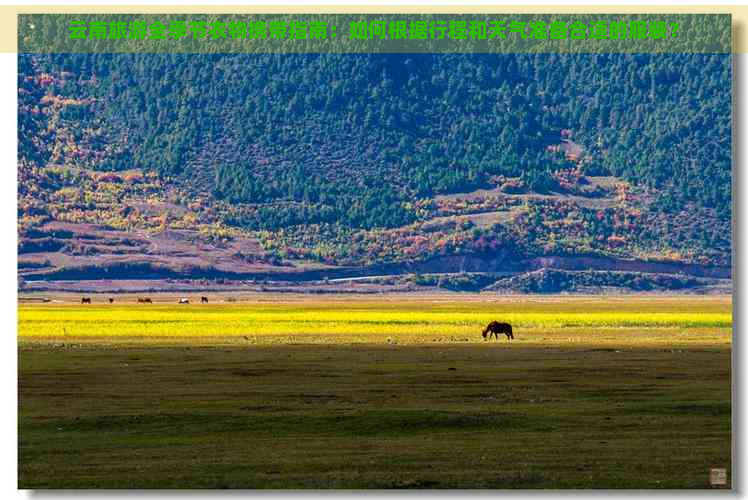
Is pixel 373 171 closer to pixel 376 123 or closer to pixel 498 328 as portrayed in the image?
pixel 376 123

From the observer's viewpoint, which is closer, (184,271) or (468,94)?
(184,271)

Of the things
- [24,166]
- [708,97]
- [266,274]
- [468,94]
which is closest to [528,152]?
[468,94]

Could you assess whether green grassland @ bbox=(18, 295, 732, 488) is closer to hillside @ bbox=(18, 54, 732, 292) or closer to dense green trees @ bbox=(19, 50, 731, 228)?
hillside @ bbox=(18, 54, 732, 292)

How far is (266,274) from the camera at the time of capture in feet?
460

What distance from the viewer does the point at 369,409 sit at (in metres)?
37.8

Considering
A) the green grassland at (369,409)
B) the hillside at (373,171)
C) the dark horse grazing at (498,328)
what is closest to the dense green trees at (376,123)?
the hillside at (373,171)

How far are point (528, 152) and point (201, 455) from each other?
138373mm

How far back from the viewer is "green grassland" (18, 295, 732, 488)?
29078 mm

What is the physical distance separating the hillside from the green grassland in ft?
225

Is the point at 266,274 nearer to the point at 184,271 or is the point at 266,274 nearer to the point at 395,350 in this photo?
the point at 184,271

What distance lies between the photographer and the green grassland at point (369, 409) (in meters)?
29.1

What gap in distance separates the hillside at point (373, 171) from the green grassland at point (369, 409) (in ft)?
225

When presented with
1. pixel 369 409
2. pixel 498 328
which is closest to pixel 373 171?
pixel 498 328

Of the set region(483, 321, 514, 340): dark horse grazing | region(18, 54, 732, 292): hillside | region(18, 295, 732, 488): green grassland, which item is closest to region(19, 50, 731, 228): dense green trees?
region(18, 54, 732, 292): hillside
